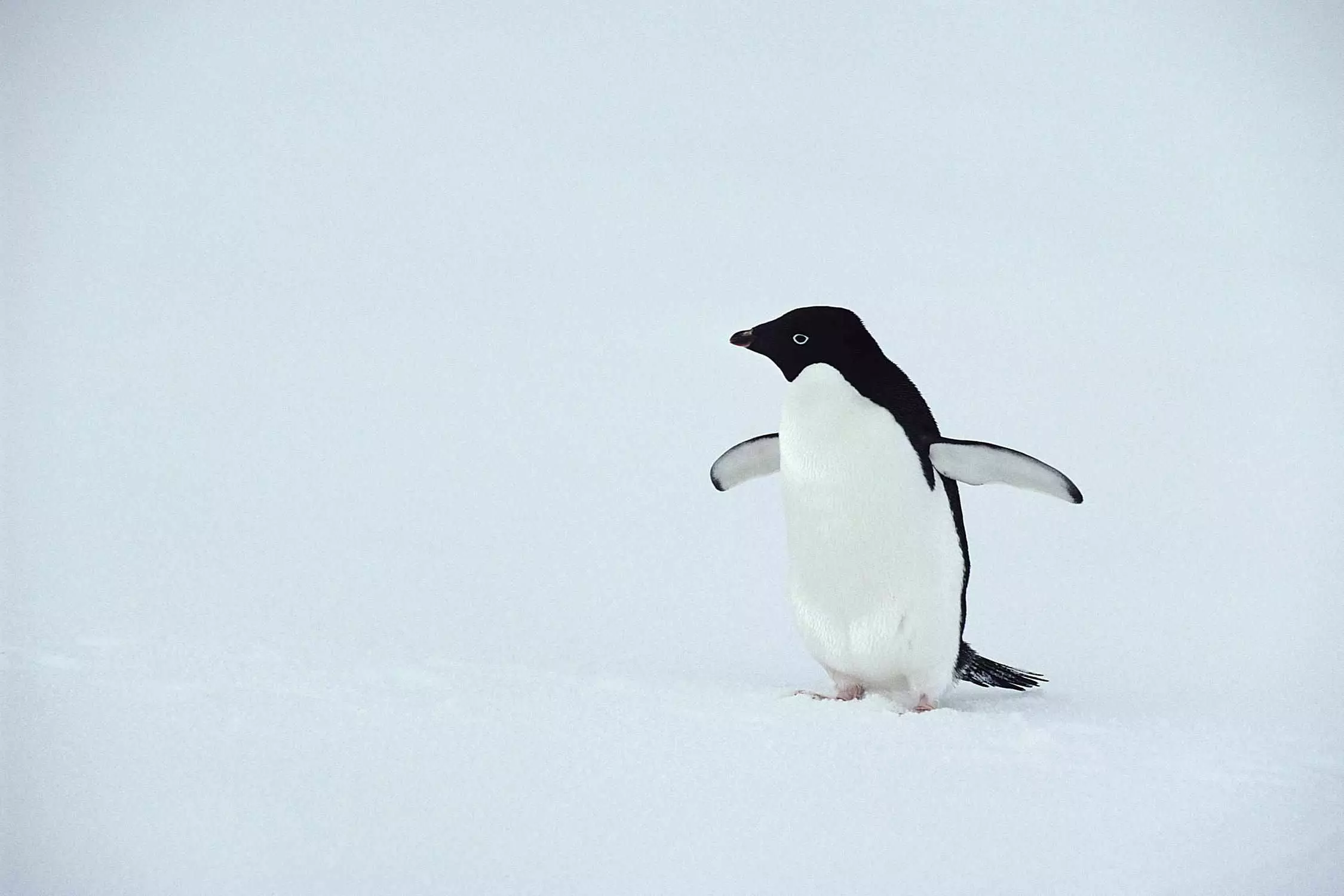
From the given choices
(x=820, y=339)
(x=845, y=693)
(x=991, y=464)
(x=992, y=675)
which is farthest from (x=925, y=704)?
(x=820, y=339)

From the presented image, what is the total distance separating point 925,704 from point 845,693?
0.63 feet

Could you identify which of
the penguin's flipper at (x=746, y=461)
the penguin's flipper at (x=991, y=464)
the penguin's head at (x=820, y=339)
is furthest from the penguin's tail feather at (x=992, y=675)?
the penguin's head at (x=820, y=339)

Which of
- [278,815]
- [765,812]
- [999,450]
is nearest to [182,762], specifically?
[278,815]

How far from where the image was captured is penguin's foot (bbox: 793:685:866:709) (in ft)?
9.59

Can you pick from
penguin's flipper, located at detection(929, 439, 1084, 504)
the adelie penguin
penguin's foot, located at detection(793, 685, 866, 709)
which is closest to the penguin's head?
the adelie penguin

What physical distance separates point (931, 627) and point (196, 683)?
1.66 m

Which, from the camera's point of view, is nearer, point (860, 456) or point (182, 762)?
point (182, 762)

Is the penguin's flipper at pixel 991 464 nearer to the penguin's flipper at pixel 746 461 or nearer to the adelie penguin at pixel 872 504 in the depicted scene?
the adelie penguin at pixel 872 504

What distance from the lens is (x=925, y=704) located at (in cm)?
289

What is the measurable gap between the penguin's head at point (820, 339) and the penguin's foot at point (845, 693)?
739 mm

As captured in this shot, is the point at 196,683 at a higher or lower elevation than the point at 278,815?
higher

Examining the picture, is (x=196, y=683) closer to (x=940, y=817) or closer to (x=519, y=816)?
(x=519, y=816)

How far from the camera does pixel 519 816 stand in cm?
226

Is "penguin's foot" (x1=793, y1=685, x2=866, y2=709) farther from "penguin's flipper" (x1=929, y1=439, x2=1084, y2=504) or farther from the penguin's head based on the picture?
the penguin's head
